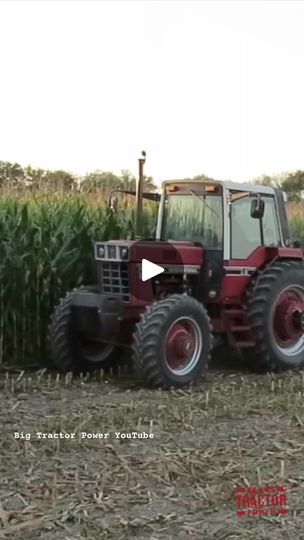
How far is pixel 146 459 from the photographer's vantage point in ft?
15.7

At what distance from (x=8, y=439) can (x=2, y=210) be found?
358 centimetres

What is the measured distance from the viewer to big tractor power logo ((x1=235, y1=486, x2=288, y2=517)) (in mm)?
3951

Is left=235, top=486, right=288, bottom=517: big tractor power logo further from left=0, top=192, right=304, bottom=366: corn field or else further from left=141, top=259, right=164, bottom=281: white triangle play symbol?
left=0, top=192, right=304, bottom=366: corn field

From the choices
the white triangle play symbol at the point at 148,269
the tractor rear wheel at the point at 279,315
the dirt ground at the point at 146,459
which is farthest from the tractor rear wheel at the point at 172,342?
the tractor rear wheel at the point at 279,315

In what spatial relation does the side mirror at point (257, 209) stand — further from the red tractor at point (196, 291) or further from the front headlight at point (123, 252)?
the front headlight at point (123, 252)

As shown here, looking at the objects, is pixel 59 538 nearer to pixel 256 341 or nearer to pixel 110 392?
pixel 110 392

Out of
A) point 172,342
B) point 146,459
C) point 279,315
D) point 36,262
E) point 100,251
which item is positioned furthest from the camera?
point 36,262

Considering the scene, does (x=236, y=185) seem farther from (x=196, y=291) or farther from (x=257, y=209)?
(x=196, y=291)

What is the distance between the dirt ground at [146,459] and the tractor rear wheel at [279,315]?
0.58 meters

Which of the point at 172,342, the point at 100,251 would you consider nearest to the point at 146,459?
the point at 172,342

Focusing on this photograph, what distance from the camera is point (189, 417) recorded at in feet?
19.0

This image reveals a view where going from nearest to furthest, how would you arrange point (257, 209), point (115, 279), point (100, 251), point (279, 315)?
point (257, 209) < point (115, 279) < point (100, 251) < point (279, 315)

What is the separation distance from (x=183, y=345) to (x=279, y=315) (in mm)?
1360

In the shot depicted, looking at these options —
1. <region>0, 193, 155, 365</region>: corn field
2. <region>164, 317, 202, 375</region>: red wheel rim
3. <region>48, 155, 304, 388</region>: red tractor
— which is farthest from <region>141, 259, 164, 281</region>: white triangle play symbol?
<region>0, 193, 155, 365</region>: corn field
